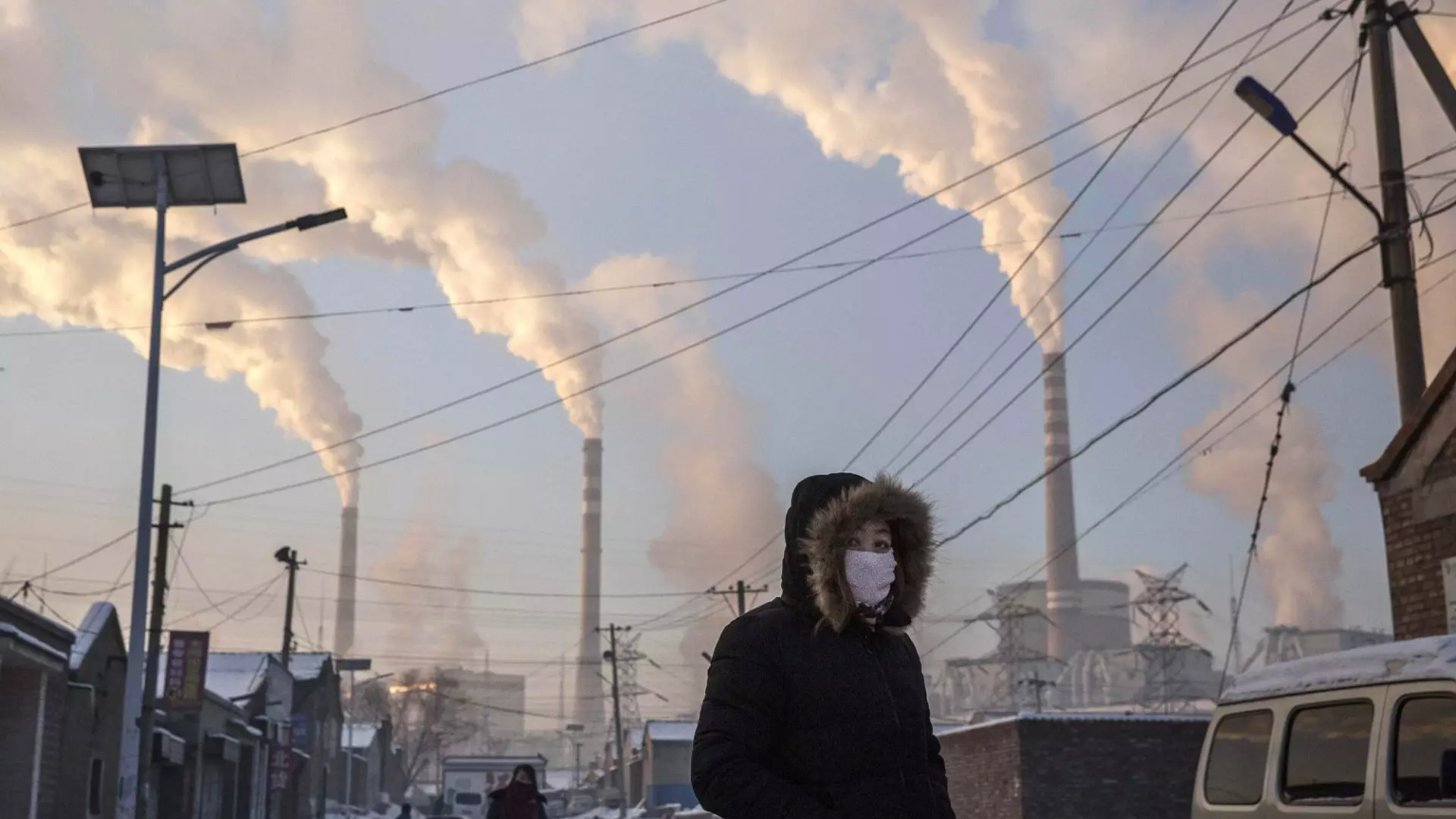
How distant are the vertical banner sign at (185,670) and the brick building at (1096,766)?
2090 cm

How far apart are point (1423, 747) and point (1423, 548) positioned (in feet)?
27.7

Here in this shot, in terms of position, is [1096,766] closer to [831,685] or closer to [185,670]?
[831,685]

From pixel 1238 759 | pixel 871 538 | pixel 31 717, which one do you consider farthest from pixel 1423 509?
pixel 31 717

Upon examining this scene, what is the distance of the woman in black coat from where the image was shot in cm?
336

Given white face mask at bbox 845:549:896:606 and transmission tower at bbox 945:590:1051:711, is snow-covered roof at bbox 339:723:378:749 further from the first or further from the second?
white face mask at bbox 845:549:896:606

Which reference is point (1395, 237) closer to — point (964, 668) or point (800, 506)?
point (800, 506)

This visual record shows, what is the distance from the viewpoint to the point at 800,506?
142 inches

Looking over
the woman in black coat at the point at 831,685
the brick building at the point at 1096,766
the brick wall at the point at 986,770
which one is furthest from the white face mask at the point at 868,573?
the brick building at the point at 1096,766

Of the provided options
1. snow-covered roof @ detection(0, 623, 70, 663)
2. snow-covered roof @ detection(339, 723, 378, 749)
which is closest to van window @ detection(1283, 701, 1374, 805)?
snow-covered roof @ detection(0, 623, 70, 663)

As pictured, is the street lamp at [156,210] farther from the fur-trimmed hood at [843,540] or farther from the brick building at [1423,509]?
the fur-trimmed hood at [843,540]

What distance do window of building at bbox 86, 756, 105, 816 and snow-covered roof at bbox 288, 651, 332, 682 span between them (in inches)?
1410

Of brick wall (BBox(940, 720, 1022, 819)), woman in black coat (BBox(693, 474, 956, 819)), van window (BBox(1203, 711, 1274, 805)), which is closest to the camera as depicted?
woman in black coat (BBox(693, 474, 956, 819))

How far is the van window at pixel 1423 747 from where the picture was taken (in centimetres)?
668

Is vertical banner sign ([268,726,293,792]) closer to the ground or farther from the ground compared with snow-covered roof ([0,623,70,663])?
closer to the ground
